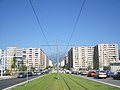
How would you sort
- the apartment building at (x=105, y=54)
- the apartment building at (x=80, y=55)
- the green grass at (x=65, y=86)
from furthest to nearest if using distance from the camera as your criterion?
Answer: the apartment building at (x=80, y=55) → the apartment building at (x=105, y=54) → the green grass at (x=65, y=86)

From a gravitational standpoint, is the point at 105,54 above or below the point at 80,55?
above

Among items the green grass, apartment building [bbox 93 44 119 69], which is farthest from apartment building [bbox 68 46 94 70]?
the green grass

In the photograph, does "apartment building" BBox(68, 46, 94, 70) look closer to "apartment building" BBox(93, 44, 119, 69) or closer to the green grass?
"apartment building" BBox(93, 44, 119, 69)

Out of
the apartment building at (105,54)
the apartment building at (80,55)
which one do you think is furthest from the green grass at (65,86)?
the apartment building at (80,55)

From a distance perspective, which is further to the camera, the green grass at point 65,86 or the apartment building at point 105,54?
the apartment building at point 105,54

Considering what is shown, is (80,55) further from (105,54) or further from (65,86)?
(65,86)

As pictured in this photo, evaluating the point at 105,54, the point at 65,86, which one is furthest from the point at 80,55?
the point at 65,86

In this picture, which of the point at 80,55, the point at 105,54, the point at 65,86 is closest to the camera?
the point at 65,86

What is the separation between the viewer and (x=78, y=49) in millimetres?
155125

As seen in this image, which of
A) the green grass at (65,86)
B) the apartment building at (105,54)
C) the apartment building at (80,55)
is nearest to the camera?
the green grass at (65,86)

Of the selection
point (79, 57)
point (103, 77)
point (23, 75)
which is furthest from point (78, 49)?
point (103, 77)

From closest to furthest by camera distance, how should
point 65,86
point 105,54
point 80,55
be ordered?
point 65,86
point 105,54
point 80,55

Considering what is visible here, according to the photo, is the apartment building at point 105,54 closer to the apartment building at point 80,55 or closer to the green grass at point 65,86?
the apartment building at point 80,55

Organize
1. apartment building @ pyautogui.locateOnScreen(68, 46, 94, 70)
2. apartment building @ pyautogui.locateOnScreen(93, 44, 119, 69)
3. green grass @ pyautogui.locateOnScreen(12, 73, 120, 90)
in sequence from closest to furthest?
green grass @ pyautogui.locateOnScreen(12, 73, 120, 90) → apartment building @ pyautogui.locateOnScreen(93, 44, 119, 69) → apartment building @ pyautogui.locateOnScreen(68, 46, 94, 70)
